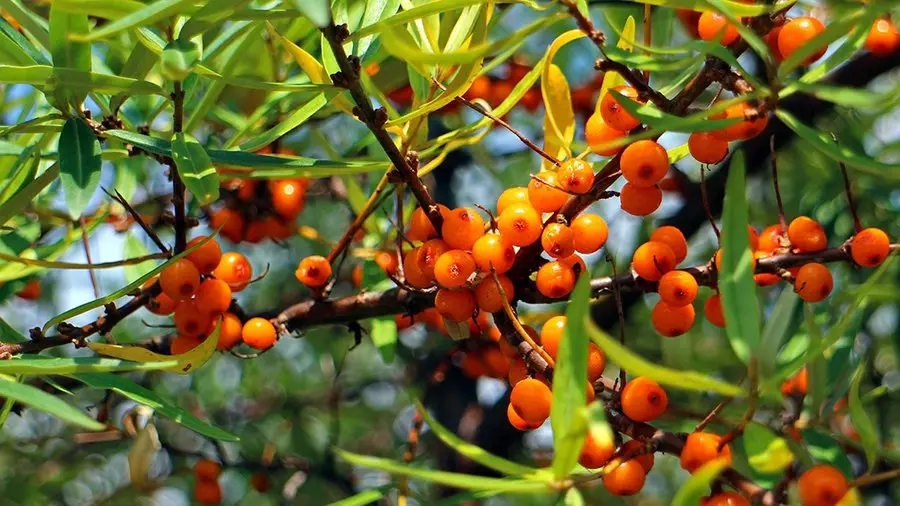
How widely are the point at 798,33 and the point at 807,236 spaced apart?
25 centimetres

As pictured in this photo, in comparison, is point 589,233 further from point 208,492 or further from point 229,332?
point 208,492

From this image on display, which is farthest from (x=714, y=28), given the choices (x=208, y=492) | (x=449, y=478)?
(x=208, y=492)

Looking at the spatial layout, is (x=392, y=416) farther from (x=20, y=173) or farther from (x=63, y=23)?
(x=63, y=23)

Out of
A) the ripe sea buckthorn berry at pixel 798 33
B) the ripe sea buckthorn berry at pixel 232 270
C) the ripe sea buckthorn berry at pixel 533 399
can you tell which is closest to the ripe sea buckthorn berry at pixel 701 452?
the ripe sea buckthorn berry at pixel 533 399

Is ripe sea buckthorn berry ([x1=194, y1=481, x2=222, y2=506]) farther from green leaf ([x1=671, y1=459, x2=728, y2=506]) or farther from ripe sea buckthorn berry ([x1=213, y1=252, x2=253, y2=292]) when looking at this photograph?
green leaf ([x1=671, y1=459, x2=728, y2=506])

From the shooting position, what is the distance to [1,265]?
1.21 metres

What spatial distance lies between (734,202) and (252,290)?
6.97 feet

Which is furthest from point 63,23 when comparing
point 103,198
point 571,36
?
point 103,198

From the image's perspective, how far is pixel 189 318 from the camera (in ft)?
3.56

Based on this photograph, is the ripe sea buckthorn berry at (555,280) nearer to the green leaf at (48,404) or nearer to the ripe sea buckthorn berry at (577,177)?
the ripe sea buckthorn berry at (577,177)

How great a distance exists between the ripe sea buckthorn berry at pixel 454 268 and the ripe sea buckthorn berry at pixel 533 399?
0.44ft

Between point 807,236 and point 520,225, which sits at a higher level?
point 520,225

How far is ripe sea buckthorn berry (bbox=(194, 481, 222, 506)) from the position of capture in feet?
6.03

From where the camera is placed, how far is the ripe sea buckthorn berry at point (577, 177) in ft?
3.03
